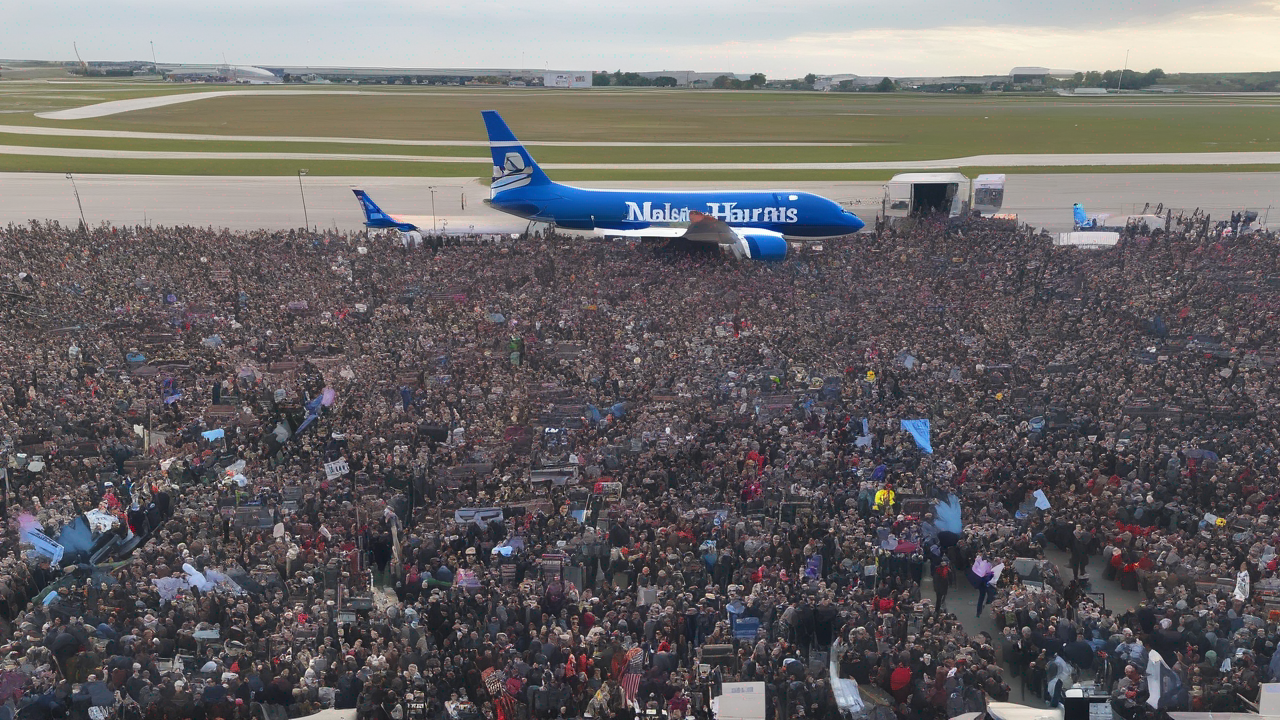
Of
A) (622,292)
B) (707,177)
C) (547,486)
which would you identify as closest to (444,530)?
(547,486)

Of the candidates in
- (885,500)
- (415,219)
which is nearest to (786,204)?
(415,219)

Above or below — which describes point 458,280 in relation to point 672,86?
below

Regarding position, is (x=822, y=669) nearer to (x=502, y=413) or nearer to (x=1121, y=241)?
(x=502, y=413)

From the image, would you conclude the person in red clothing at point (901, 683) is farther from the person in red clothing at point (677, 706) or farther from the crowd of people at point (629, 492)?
the person in red clothing at point (677, 706)


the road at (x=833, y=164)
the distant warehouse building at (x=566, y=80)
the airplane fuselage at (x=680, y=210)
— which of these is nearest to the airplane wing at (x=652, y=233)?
Answer: the airplane fuselage at (x=680, y=210)

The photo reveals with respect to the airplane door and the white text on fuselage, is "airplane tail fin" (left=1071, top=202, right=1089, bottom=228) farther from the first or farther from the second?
the white text on fuselage

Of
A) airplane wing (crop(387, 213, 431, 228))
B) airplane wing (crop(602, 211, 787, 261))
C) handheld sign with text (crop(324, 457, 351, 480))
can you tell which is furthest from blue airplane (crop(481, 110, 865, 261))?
handheld sign with text (crop(324, 457, 351, 480))

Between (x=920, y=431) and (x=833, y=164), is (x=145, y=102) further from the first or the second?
(x=920, y=431)
